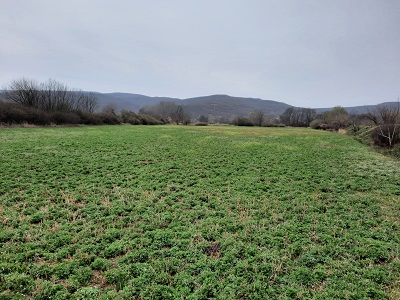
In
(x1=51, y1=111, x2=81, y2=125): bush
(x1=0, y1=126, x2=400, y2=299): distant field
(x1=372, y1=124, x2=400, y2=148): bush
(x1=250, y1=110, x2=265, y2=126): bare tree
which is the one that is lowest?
(x1=0, y1=126, x2=400, y2=299): distant field

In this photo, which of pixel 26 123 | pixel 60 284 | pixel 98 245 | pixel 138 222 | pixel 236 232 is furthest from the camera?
pixel 26 123

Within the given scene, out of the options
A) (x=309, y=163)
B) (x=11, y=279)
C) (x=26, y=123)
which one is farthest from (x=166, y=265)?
(x=26, y=123)

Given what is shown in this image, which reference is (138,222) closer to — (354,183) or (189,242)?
(189,242)

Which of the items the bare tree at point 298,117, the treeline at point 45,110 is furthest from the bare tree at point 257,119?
the treeline at point 45,110

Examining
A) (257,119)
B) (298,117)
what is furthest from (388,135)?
(298,117)

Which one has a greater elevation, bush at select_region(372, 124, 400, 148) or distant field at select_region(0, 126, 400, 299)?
bush at select_region(372, 124, 400, 148)

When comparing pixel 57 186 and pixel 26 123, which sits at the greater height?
pixel 26 123

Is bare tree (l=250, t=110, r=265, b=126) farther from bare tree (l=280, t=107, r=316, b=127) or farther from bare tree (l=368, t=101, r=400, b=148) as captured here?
bare tree (l=368, t=101, r=400, b=148)

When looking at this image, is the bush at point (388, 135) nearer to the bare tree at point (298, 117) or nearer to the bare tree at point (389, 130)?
the bare tree at point (389, 130)

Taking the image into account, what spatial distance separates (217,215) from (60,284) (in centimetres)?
509

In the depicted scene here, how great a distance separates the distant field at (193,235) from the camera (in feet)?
15.4

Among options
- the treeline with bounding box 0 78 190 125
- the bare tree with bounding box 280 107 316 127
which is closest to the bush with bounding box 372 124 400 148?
the treeline with bounding box 0 78 190 125

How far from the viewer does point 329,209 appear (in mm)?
8906

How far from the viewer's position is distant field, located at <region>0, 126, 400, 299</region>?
4.69 meters
